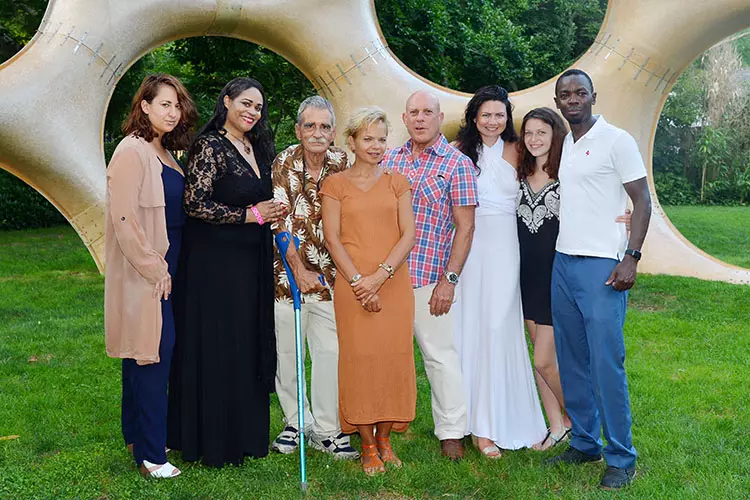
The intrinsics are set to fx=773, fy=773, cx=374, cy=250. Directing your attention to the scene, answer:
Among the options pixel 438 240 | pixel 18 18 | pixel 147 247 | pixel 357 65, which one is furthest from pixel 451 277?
pixel 18 18

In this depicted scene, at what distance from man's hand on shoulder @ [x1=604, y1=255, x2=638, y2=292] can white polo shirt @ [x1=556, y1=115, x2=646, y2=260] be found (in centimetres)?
10

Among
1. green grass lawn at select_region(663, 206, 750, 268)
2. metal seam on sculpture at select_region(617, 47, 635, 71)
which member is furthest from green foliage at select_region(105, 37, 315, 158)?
green grass lawn at select_region(663, 206, 750, 268)

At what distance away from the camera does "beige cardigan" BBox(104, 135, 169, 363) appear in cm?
335

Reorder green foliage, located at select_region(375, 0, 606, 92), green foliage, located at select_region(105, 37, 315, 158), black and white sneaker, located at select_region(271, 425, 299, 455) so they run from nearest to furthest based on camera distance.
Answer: black and white sneaker, located at select_region(271, 425, 299, 455) < green foliage, located at select_region(105, 37, 315, 158) < green foliage, located at select_region(375, 0, 606, 92)

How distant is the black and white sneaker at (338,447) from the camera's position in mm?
3953

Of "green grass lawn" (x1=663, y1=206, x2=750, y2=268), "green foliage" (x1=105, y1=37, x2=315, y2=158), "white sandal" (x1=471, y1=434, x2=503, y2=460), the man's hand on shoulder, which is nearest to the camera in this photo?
the man's hand on shoulder

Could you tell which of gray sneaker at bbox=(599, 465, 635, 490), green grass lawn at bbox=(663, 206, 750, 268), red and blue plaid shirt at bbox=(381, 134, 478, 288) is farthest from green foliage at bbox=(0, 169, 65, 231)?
gray sneaker at bbox=(599, 465, 635, 490)

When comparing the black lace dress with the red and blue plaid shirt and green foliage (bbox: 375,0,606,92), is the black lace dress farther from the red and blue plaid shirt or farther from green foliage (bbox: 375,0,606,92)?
green foliage (bbox: 375,0,606,92)

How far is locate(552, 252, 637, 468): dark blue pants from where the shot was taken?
11.2ft

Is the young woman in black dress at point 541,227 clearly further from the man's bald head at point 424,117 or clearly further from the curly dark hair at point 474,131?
the man's bald head at point 424,117

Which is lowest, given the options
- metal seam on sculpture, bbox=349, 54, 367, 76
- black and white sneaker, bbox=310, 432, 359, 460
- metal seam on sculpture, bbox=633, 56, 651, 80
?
black and white sneaker, bbox=310, 432, 359, 460

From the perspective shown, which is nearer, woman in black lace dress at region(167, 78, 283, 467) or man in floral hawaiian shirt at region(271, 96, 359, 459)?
woman in black lace dress at region(167, 78, 283, 467)

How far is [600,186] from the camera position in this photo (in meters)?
3.42

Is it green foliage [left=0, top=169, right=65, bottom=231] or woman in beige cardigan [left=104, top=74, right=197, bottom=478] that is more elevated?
green foliage [left=0, top=169, right=65, bottom=231]
